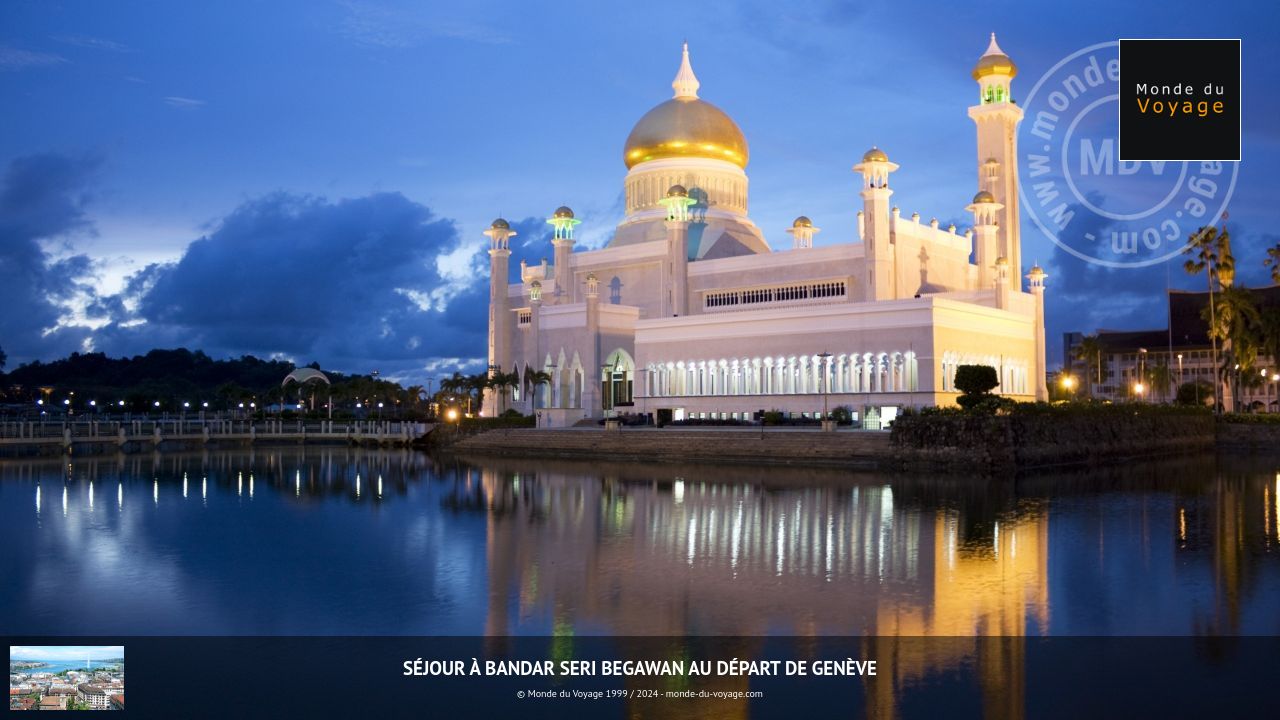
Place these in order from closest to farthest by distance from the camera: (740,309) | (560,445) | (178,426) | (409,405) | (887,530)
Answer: (887,530) < (560,445) < (740,309) < (178,426) < (409,405)

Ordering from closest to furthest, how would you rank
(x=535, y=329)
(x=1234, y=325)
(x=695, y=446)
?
1. (x=695, y=446)
2. (x=1234, y=325)
3. (x=535, y=329)

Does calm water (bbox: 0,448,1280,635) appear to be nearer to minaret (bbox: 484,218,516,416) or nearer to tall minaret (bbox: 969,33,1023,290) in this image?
tall minaret (bbox: 969,33,1023,290)

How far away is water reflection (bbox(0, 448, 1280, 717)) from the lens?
1096 cm

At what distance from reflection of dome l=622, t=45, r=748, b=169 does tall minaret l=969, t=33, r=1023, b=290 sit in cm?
1331

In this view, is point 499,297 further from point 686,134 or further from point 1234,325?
point 1234,325

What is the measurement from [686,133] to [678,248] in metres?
7.77

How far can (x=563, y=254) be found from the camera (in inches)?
2244

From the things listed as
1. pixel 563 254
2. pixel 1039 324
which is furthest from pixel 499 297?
pixel 1039 324

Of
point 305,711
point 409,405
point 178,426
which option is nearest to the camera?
point 305,711

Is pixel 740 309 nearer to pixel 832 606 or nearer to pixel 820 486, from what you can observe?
pixel 820 486

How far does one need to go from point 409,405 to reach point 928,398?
5452 cm

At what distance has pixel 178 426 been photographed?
55625 millimetres

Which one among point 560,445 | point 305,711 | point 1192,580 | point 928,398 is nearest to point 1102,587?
point 1192,580

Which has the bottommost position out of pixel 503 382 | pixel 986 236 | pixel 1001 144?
pixel 503 382
